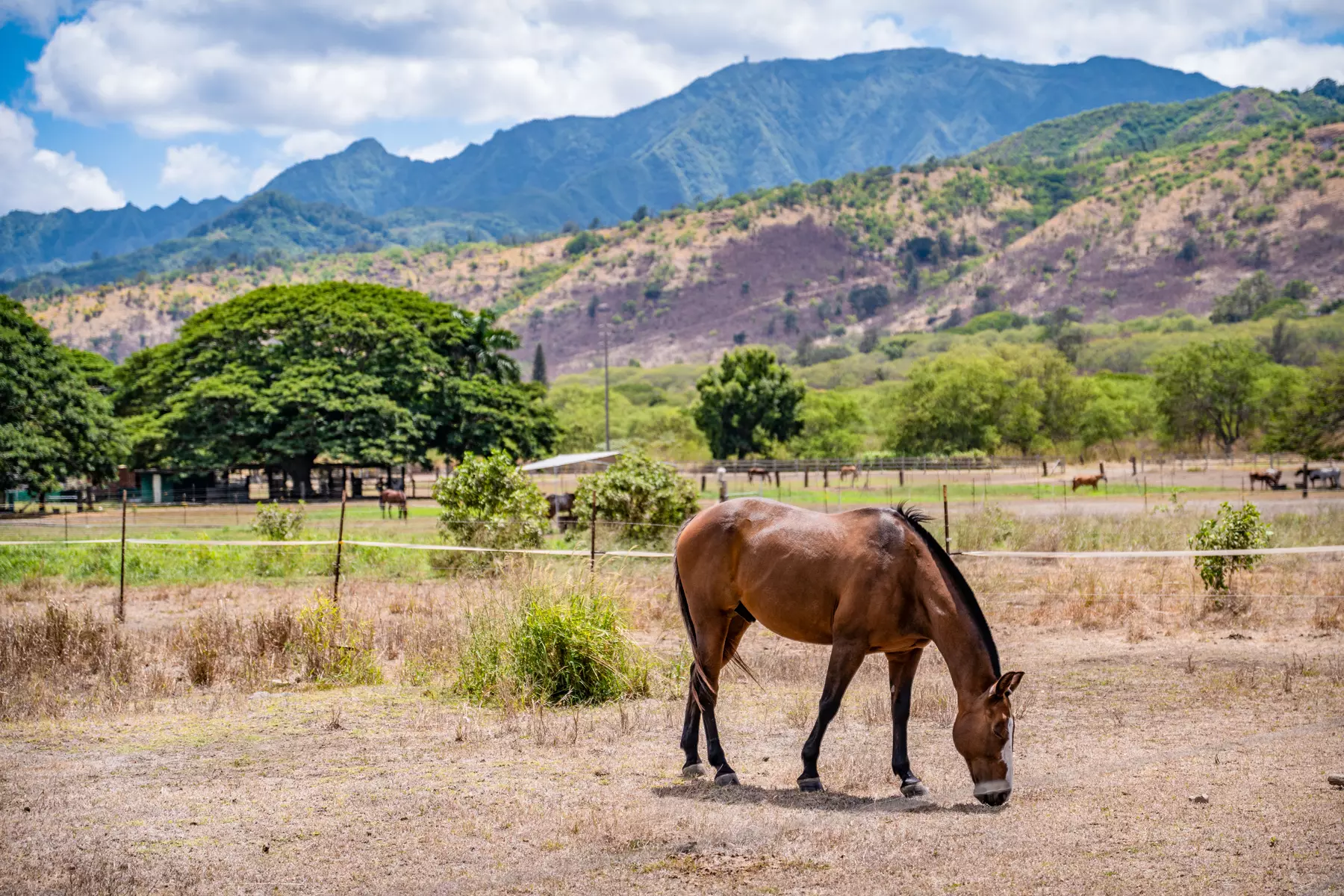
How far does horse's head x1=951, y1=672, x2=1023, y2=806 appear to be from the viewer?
6.85 metres

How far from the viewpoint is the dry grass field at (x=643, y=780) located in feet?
19.4

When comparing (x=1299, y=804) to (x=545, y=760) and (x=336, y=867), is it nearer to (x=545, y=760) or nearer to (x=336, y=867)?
(x=545, y=760)

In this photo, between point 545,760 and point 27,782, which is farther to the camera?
point 545,760

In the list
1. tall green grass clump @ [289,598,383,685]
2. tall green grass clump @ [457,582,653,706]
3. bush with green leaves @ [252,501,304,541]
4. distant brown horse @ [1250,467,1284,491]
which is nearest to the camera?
tall green grass clump @ [457,582,653,706]

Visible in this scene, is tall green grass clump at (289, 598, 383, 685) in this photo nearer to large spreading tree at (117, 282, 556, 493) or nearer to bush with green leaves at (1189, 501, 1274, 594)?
bush with green leaves at (1189, 501, 1274, 594)

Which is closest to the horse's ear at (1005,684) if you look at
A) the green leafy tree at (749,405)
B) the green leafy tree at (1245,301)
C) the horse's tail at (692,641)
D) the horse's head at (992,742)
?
the horse's head at (992,742)

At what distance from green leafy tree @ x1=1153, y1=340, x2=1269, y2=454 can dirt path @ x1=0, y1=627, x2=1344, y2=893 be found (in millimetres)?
66222

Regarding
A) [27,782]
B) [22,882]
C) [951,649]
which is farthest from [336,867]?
[951,649]

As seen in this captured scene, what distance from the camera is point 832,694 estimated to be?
7320 millimetres

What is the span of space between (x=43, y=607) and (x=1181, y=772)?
1555 cm

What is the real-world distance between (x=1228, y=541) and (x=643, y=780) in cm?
1130

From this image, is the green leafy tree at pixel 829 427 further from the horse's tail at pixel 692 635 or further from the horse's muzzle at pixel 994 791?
the horse's muzzle at pixel 994 791

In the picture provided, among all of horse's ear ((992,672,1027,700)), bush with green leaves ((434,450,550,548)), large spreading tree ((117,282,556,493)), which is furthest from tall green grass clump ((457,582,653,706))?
large spreading tree ((117,282,556,493))

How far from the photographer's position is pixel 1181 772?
299 inches
